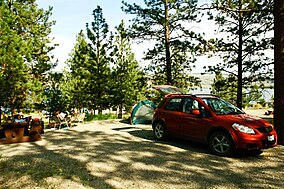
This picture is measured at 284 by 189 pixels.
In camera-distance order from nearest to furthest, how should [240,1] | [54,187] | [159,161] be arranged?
1. [54,187]
2. [159,161]
3. [240,1]

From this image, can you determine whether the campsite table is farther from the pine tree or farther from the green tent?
the pine tree

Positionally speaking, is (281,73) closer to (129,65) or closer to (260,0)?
(260,0)

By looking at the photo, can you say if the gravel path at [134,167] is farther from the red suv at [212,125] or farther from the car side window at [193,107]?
the car side window at [193,107]

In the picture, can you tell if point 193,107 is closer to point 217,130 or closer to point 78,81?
point 217,130

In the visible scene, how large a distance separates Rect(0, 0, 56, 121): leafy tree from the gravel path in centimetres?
942

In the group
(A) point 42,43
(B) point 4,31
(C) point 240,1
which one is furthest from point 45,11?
(C) point 240,1

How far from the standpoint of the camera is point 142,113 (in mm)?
13969

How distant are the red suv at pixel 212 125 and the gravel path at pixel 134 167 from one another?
431mm

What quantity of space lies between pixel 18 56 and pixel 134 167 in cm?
1382

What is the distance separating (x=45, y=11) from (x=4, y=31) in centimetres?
911

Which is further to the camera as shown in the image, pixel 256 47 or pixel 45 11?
pixel 45 11

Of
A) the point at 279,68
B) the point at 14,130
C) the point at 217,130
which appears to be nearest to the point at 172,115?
the point at 217,130

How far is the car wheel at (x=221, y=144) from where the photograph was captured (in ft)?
21.6

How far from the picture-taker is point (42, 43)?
927 inches
